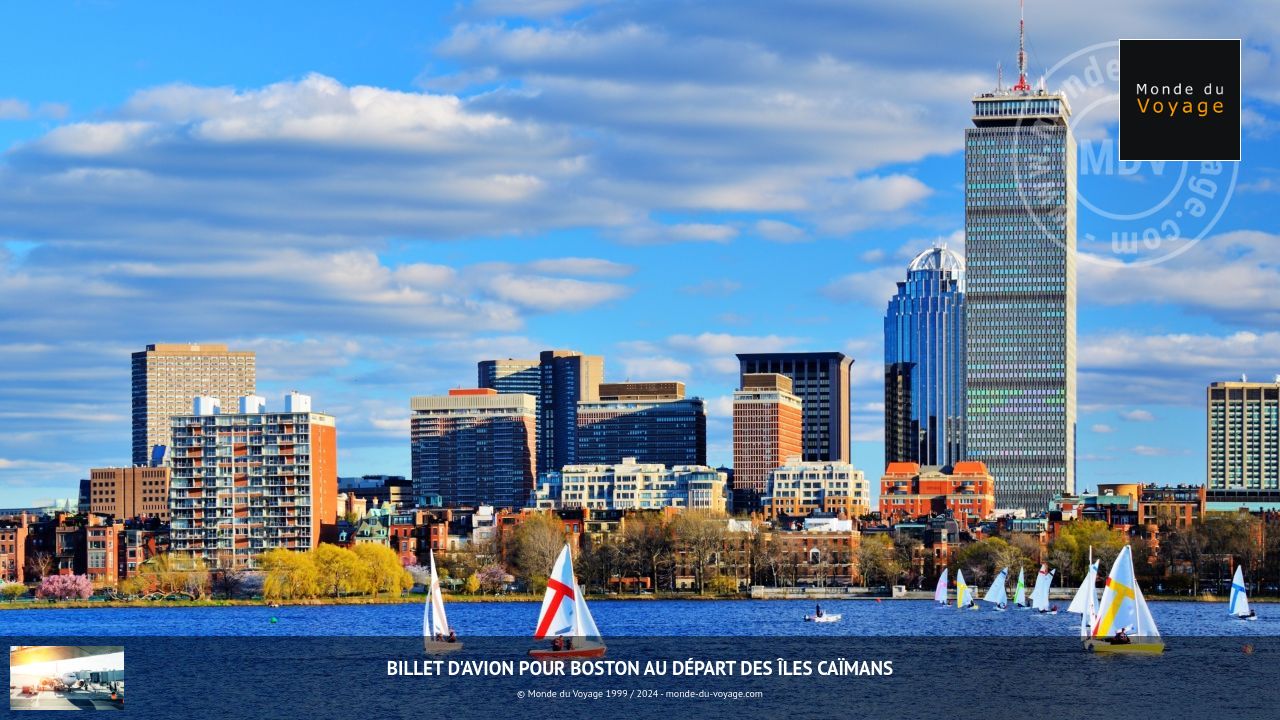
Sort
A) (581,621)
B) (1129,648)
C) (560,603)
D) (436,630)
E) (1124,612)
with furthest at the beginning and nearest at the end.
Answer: (1129,648) < (436,630) < (1124,612) < (581,621) < (560,603)

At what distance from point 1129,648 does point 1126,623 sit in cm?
191

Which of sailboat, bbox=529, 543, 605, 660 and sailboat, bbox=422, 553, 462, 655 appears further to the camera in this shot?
sailboat, bbox=422, 553, 462, 655

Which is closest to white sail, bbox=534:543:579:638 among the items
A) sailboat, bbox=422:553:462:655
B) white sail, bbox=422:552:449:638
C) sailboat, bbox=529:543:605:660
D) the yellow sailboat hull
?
sailboat, bbox=529:543:605:660

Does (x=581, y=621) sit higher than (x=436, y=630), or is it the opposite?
(x=581, y=621)

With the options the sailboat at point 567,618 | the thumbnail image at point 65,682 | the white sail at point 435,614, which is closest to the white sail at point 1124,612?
the sailboat at point 567,618

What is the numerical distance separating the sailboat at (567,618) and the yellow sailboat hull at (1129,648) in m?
43.1

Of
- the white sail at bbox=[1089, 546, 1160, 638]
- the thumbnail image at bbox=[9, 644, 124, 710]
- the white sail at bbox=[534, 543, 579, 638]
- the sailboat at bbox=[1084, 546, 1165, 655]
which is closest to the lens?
the thumbnail image at bbox=[9, 644, 124, 710]

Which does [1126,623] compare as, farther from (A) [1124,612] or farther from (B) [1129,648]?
(B) [1129,648]

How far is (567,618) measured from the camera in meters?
130

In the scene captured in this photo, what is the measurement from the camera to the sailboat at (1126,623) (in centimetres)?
15362

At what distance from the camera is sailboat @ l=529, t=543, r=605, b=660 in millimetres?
128625

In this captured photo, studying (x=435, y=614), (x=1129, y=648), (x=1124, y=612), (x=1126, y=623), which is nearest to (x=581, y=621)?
(x=435, y=614)

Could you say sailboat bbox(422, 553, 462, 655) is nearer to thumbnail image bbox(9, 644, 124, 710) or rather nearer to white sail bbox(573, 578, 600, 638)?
white sail bbox(573, 578, 600, 638)

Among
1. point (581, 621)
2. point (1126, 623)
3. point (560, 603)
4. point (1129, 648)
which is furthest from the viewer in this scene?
point (1129, 648)
